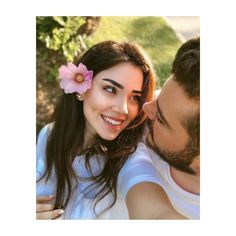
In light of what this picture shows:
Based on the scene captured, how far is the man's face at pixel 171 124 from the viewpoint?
201cm

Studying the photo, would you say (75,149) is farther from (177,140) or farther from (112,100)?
(177,140)

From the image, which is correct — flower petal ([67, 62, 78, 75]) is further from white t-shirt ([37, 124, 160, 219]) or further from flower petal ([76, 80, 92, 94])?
white t-shirt ([37, 124, 160, 219])

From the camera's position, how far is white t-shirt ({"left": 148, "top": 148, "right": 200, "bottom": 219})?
2047 mm

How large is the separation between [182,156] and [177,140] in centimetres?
7

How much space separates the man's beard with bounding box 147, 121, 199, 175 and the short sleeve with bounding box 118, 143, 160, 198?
55mm

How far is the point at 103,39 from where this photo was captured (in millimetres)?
2045

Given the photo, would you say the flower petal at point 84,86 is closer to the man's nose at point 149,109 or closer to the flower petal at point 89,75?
the flower petal at point 89,75

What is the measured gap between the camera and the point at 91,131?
208 centimetres

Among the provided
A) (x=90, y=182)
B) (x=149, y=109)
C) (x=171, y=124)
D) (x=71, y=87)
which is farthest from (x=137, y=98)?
(x=90, y=182)
